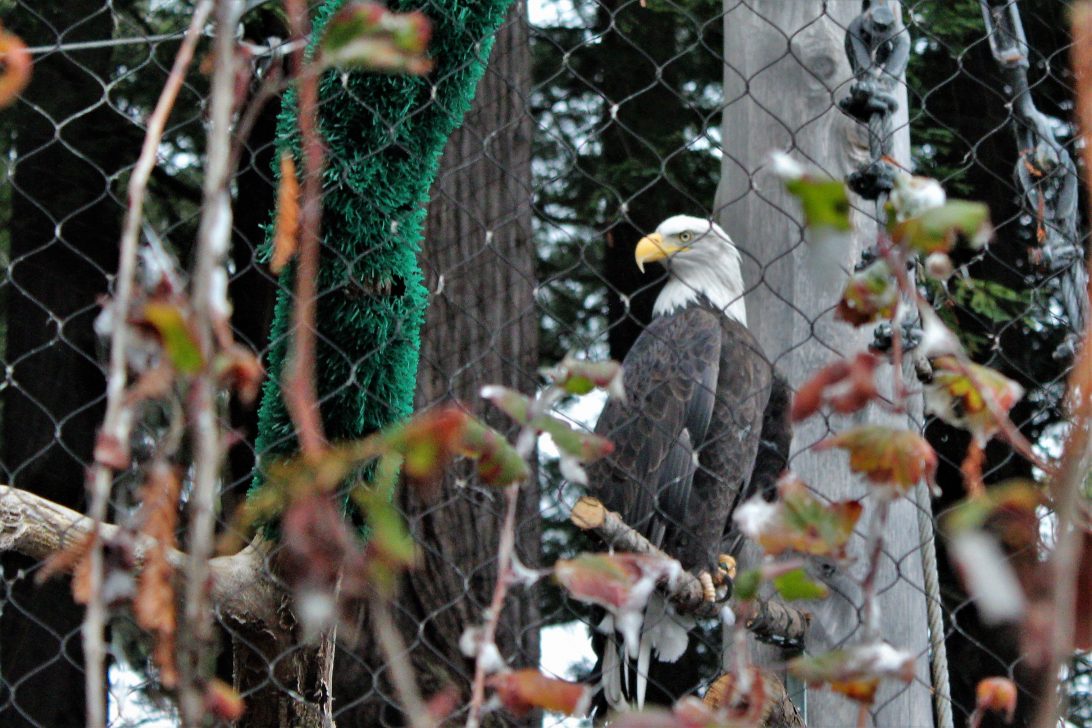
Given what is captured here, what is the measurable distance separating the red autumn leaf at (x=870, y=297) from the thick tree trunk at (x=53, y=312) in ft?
9.46

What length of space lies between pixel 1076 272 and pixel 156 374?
1.41 metres

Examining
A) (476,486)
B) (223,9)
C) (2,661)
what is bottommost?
(2,661)

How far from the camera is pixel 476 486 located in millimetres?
2666

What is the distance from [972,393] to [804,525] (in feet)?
0.52

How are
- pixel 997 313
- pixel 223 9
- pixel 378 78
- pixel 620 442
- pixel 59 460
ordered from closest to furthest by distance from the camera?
pixel 223 9
pixel 378 78
pixel 620 442
pixel 997 313
pixel 59 460

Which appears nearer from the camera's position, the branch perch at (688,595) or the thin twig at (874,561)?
the thin twig at (874,561)

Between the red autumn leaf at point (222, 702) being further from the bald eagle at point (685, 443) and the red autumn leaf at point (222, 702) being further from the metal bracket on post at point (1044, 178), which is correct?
the bald eagle at point (685, 443)

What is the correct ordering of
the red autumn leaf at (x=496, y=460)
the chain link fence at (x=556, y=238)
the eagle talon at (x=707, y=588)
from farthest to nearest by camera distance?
the eagle talon at (x=707, y=588) < the chain link fence at (x=556, y=238) < the red autumn leaf at (x=496, y=460)

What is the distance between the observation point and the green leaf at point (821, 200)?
24.2 inches

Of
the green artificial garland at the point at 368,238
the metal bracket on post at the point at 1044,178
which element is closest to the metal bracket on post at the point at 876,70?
the metal bracket on post at the point at 1044,178

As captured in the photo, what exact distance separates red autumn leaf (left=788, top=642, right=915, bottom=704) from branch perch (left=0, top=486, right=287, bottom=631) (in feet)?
2.77

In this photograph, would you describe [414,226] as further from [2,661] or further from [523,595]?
[2,661]

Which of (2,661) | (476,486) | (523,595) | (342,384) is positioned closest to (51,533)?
(342,384)

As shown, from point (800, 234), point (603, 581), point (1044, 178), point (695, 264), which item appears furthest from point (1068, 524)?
point (695, 264)
